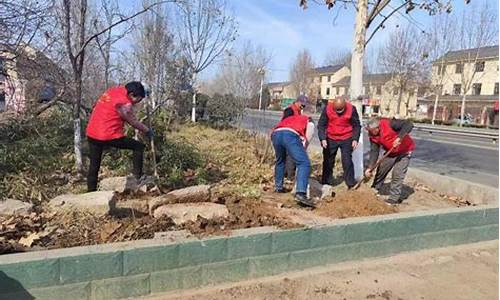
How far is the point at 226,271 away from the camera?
11.9ft

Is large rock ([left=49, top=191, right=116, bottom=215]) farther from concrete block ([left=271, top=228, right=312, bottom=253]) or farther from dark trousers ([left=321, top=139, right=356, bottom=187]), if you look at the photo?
dark trousers ([left=321, top=139, right=356, bottom=187])

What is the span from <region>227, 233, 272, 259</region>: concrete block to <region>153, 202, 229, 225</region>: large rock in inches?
22.8

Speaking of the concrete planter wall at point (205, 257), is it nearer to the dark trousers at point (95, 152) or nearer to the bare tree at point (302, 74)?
the dark trousers at point (95, 152)

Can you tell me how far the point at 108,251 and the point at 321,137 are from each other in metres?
3.78

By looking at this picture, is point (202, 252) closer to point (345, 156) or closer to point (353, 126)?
point (345, 156)

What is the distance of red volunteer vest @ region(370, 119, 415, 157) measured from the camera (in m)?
5.68

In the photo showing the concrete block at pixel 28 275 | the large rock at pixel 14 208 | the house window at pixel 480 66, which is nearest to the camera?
the concrete block at pixel 28 275

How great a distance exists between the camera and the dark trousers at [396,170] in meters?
5.68

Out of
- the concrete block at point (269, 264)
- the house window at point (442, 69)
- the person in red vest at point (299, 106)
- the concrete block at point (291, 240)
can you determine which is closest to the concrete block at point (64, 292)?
the concrete block at point (269, 264)

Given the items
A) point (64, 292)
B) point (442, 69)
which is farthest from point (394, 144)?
point (442, 69)

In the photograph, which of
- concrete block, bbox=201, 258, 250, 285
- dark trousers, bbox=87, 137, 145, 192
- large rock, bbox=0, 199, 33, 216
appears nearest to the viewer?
concrete block, bbox=201, 258, 250, 285

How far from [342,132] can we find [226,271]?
3.21 metres

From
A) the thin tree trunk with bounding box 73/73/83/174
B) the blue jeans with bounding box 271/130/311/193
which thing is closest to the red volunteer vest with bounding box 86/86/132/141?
the thin tree trunk with bounding box 73/73/83/174

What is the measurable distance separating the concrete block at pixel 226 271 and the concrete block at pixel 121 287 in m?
0.47
